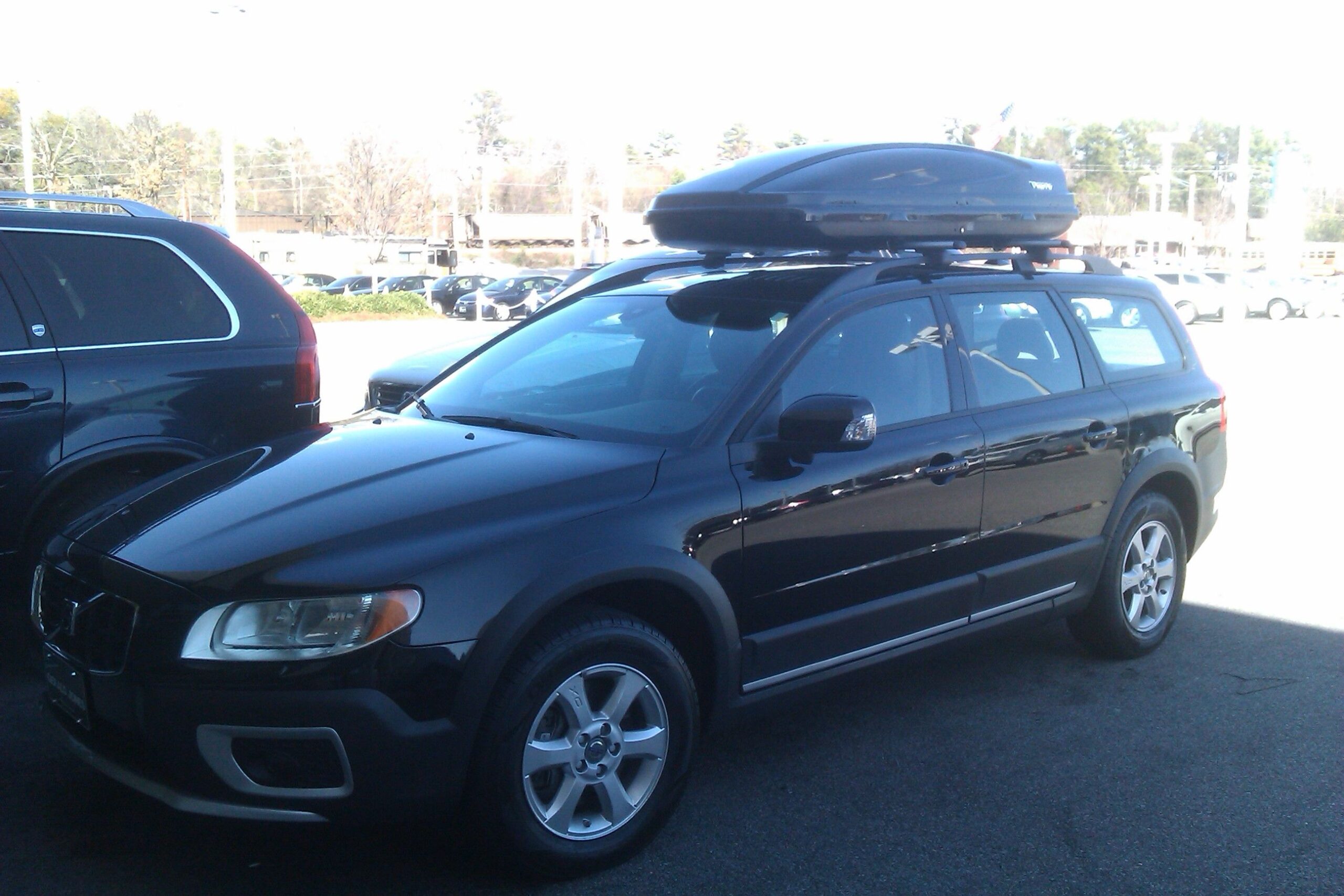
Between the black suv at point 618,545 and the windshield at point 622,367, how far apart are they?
0.6 inches

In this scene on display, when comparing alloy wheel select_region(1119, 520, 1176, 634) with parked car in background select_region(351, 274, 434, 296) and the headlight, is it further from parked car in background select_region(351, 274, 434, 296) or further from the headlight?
parked car in background select_region(351, 274, 434, 296)

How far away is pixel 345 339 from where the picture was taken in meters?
26.5

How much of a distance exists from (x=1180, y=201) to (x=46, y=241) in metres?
106

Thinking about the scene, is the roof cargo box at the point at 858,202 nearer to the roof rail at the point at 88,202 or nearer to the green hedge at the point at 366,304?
the roof rail at the point at 88,202

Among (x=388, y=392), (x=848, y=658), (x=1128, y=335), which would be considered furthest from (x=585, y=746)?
Result: (x=388, y=392)

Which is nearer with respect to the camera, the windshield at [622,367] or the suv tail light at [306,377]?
the windshield at [622,367]

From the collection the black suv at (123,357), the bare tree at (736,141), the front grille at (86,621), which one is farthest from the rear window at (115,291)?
the bare tree at (736,141)

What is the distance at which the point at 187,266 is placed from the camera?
5.35 meters

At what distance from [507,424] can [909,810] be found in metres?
1.81

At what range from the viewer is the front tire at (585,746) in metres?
3.14

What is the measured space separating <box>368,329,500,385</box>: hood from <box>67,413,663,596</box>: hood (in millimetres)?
3853

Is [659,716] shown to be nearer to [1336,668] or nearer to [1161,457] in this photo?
[1161,457]

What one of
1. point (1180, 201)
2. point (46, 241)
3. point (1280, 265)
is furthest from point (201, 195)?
point (1180, 201)

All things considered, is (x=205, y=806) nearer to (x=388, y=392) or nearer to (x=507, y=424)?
(x=507, y=424)
